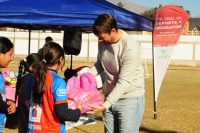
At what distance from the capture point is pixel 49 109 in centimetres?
365

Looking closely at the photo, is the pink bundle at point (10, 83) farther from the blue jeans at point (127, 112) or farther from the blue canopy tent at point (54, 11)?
the blue jeans at point (127, 112)

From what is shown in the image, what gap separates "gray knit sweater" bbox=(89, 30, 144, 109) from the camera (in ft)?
13.7

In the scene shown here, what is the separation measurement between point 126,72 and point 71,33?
6245mm

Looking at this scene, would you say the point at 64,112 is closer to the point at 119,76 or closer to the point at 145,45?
the point at 119,76

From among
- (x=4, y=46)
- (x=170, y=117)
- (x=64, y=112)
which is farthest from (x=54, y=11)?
(x=170, y=117)

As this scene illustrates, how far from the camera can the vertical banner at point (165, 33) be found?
973 cm

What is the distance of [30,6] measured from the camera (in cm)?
723

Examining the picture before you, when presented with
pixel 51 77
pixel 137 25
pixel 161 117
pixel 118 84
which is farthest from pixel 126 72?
pixel 161 117

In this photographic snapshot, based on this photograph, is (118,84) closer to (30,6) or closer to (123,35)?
(123,35)

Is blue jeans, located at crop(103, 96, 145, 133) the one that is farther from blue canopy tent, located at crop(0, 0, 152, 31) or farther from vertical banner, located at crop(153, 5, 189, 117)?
vertical banner, located at crop(153, 5, 189, 117)

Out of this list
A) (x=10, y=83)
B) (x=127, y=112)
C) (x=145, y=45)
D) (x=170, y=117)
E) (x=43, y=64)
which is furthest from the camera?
(x=145, y=45)

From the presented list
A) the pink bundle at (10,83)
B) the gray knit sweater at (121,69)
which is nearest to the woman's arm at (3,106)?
the gray knit sweater at (121,69)

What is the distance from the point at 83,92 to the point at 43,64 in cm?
68

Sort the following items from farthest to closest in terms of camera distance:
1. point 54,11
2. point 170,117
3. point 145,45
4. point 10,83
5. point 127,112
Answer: point 145,45 < point 170,117 < point 10,83 < point 54,11 < point 127,112
